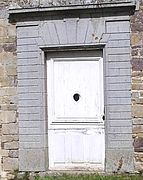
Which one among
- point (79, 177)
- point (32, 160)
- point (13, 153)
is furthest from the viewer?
point (13, 153)

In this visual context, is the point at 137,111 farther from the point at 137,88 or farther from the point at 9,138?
the point at 9,138

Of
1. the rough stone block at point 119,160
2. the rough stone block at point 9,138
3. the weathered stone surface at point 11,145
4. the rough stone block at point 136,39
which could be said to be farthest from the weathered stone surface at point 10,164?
the rough stone block at point 136,39

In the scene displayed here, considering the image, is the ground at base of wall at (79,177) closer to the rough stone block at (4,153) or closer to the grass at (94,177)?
the grass at (94,177)

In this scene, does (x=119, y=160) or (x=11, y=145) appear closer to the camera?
(x=119, y=160)

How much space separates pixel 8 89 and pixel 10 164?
1292 mm

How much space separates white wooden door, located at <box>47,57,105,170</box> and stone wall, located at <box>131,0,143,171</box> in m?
0.59

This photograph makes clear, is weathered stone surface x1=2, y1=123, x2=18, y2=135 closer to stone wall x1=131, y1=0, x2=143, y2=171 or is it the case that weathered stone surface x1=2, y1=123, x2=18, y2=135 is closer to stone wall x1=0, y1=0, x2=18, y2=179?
stone wall x1=0, y1=0, x2=18, y2=179

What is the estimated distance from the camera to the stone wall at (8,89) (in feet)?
28.7

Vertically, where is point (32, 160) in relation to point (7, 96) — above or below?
below

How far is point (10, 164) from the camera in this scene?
880 cm

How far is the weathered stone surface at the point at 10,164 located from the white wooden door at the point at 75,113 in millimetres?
602

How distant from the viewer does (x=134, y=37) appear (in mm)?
8328

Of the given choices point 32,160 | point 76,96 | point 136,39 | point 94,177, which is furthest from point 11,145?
Result: point 136,39

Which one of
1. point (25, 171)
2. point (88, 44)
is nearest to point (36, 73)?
point (88, 44)
